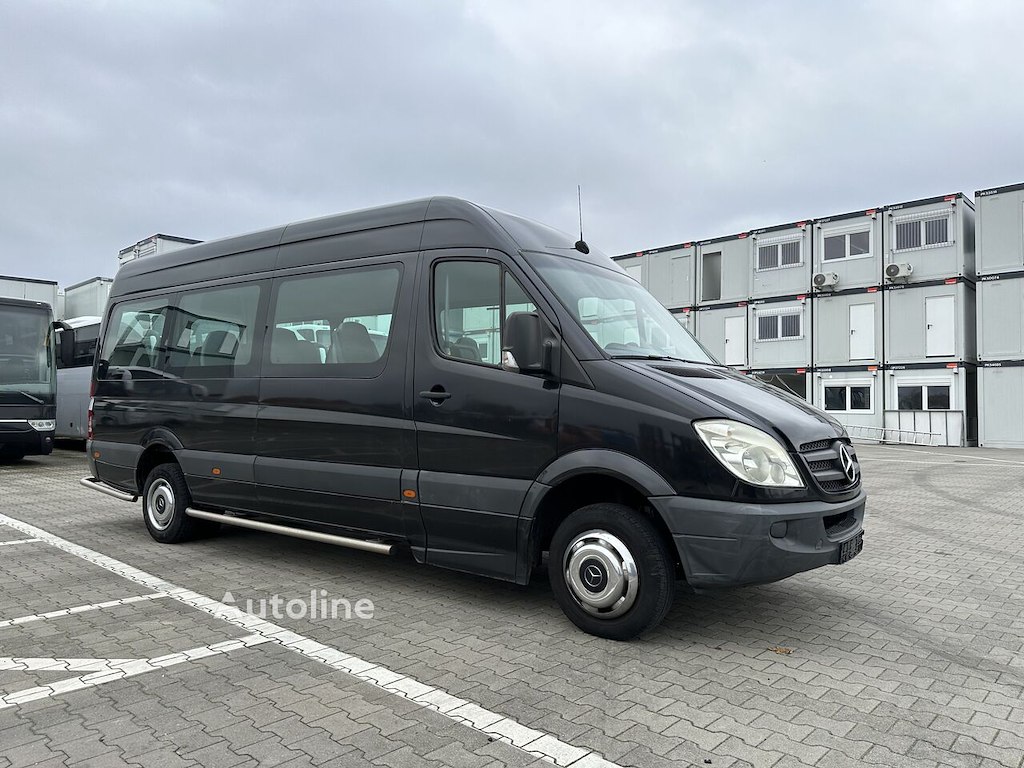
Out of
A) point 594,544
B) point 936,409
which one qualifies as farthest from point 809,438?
point 936,409

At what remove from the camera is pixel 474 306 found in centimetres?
493

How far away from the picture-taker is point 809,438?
423 cm

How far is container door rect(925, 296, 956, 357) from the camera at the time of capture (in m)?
25.6

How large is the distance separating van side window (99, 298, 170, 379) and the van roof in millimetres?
343

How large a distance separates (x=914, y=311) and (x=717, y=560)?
2599cm

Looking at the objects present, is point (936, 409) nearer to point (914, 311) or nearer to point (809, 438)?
point (914, 311)

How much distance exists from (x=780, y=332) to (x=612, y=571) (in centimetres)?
2774

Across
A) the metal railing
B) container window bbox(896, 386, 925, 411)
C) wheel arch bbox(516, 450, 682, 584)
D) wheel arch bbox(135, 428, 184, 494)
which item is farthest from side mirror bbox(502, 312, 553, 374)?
container window bbox(896, 386, 925, 411)

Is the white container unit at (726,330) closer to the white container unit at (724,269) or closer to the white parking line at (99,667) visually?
the white container unit at (724,269)

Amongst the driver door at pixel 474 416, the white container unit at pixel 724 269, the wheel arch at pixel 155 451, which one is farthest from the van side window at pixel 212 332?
the white container unit at pixel 724 269

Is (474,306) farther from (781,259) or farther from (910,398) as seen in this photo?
(781,259)

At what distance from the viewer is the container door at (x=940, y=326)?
2556 centimetres

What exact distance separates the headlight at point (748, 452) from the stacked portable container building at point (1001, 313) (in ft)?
82.3

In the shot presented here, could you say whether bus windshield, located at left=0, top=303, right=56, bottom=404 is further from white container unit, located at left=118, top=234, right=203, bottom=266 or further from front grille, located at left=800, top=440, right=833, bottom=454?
front grille, located at left=800, top=440, right=833, bottom=454
